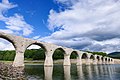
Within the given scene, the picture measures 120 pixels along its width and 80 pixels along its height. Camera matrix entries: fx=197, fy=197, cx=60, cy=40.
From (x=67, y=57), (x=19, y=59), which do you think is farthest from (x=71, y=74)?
(x=67, y=57)

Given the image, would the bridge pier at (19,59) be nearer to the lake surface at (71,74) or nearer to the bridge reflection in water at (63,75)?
the lake surface at (71,74)

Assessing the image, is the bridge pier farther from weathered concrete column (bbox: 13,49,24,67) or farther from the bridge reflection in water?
→ the bridge reflection in water

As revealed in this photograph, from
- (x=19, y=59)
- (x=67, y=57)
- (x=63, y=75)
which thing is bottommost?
(x=63, y=75)

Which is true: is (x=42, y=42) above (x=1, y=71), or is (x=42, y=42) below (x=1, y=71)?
above

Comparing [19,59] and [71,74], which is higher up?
[19,59]

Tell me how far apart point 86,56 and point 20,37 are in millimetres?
50848

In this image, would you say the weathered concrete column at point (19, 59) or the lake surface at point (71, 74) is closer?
the lake surface at point (71, 74)

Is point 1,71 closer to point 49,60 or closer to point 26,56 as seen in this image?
point 49,60

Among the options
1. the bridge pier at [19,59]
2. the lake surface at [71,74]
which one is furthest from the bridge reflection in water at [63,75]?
the bridge pier at [19,59]

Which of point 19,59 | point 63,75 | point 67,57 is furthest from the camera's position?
point 67,57

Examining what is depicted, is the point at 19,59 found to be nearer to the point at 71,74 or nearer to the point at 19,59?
the point at 19,59

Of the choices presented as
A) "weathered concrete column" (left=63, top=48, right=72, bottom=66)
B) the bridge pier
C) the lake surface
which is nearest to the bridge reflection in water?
the lake surface

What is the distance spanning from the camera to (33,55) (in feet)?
434

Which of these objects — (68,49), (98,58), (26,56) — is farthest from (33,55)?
(68,49)
